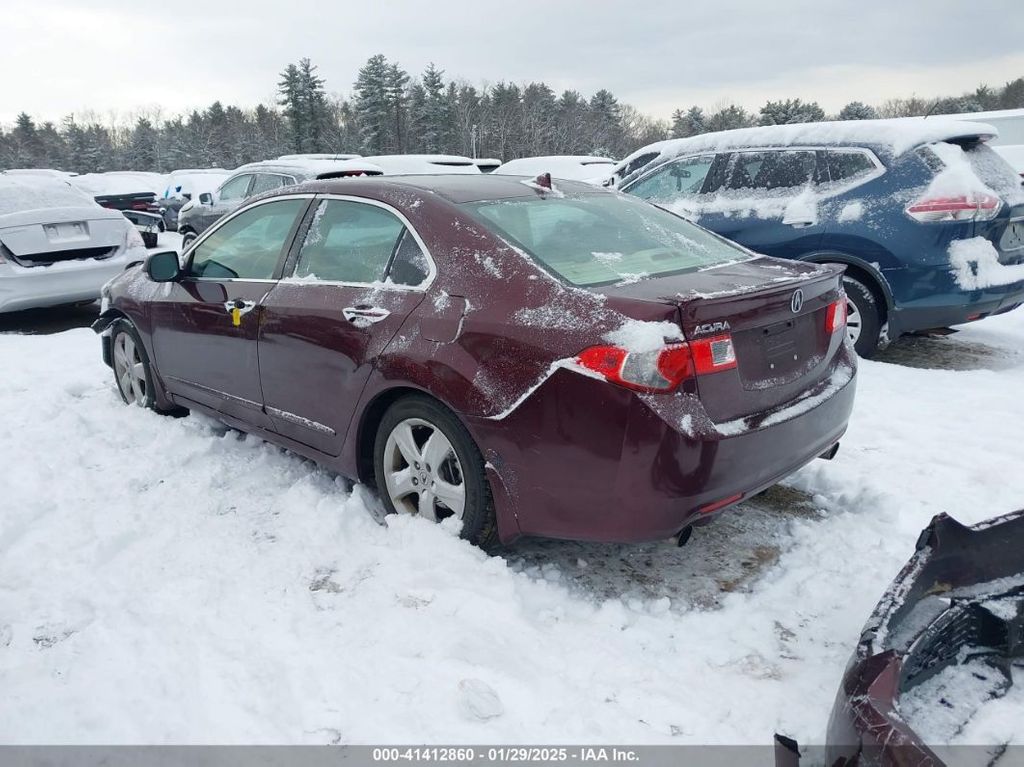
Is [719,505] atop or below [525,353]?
below

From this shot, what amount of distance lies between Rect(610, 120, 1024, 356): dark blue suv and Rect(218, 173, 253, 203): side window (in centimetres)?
741

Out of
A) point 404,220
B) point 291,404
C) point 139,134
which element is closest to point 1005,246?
point 404,220

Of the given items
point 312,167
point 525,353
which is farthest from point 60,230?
point 525,353

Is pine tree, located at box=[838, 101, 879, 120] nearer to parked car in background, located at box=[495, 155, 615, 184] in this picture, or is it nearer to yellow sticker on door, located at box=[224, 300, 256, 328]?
parked car in background, located at box=[495, 155, 615, 184]

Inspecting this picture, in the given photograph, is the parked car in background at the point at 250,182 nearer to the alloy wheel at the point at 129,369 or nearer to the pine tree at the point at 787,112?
the alloy wheel at the point at 129,369

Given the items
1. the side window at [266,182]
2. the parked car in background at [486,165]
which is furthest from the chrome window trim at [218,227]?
the parked car in background at [486,165]

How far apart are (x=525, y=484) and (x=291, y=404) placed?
1478 mm

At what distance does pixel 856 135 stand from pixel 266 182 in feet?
26.1

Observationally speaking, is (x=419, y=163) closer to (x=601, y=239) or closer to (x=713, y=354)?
(x=601, y=239)

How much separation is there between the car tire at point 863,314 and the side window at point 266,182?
7771 mm

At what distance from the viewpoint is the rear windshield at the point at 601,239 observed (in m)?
2.99

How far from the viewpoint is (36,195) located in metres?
7.94

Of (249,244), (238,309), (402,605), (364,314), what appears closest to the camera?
(402,605)

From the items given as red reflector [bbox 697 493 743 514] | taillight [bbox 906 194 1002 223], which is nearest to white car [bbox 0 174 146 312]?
red reflector [bbox 697 493 743 514]
